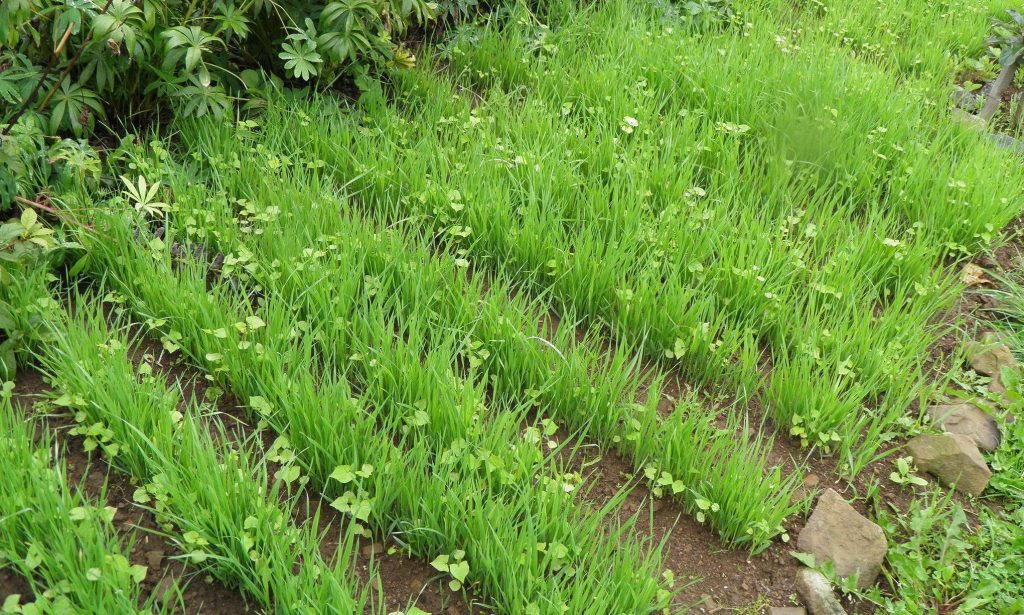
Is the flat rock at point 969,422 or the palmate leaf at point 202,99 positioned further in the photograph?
the palmate leaf at point 202,99

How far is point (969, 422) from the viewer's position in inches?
114

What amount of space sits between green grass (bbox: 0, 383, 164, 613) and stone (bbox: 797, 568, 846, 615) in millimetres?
1668

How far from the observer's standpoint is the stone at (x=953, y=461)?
2723 mm

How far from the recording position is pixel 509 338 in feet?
8.95

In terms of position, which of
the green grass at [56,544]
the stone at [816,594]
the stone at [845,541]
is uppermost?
the green grass at [56,544]

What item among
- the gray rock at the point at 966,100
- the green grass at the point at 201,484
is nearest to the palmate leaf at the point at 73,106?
the green grass at the point at 201,484

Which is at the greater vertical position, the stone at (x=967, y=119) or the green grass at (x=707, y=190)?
the stone at (x=967, y=119)

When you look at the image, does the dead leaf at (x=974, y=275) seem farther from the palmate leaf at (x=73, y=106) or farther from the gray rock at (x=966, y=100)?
the palmate leaf at (x=73, y=106)

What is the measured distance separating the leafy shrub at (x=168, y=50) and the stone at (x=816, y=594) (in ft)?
8.18

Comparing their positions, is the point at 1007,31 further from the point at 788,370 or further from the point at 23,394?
the point at 23,394

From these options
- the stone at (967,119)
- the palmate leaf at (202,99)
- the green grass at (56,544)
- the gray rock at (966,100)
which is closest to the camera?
the green grass at (56,544)

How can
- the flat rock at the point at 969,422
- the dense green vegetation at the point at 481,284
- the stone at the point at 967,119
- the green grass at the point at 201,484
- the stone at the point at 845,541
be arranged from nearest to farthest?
the green grass at the point at 201,484 → the dense green vegetation at the point at 481,284 → the stone at the point at 845,541 → the flat rock at the point at 969,422 → the stone at the point at 967,119

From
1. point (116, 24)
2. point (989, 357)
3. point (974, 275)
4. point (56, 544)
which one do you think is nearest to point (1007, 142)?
point (974, 275)

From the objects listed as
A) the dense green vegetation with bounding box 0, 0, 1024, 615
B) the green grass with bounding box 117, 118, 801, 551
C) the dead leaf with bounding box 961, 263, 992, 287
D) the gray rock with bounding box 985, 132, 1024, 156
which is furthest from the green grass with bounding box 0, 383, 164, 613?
the gray rock with bounding box 985, 132, 1024, 156
